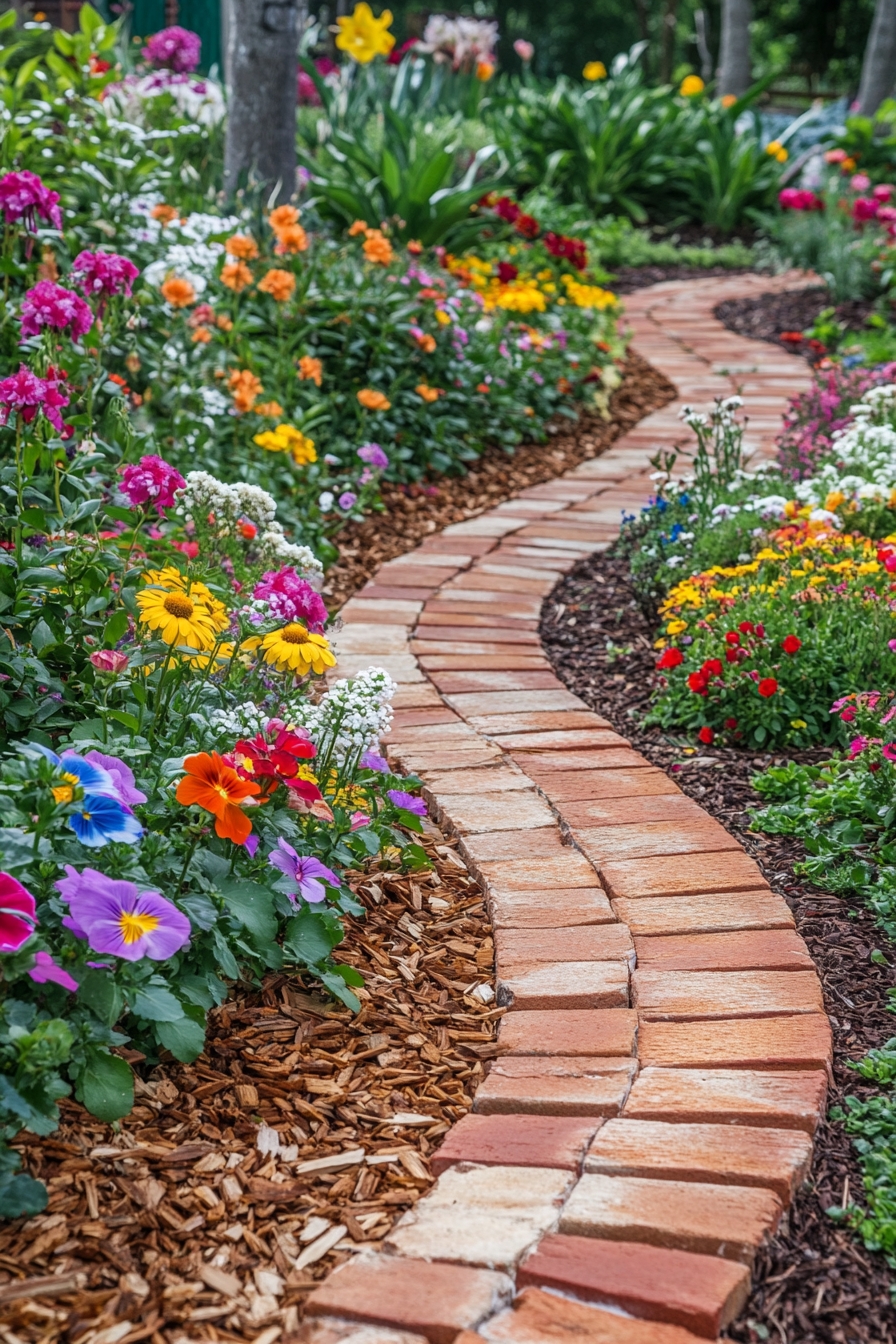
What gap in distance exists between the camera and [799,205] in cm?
849

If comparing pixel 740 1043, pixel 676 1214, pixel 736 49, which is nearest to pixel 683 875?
pixel 740 1043

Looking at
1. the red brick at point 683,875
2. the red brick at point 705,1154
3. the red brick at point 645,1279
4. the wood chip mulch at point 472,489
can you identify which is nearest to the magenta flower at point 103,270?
the wood chip mulch at point 472,489

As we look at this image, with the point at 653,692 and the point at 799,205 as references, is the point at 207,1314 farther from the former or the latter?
the point at 799,205

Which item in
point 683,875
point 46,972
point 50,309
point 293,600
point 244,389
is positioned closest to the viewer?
point 46,972

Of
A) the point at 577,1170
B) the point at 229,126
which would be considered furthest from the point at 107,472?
the point at 229,126

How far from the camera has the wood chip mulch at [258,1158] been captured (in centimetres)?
151

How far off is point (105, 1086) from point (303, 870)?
0.46 meters

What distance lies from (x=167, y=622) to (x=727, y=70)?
13.0m

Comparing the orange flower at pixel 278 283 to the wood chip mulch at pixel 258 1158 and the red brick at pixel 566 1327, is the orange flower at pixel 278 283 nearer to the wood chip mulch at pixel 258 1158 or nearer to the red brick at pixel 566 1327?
the wood chip mulch at pixel 258 1158

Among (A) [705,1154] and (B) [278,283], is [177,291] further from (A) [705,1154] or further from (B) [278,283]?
(A) [705,1154]

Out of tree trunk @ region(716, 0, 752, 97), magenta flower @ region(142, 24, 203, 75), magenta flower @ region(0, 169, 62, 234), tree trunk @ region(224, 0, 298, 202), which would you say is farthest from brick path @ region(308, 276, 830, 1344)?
tree trunk @ region(716, 0, 752, 97)

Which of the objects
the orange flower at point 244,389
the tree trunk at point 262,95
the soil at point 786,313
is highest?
the tree trunk at point 262,95

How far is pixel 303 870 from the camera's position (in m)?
2.04

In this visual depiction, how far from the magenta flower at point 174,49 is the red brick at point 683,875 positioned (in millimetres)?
8033
